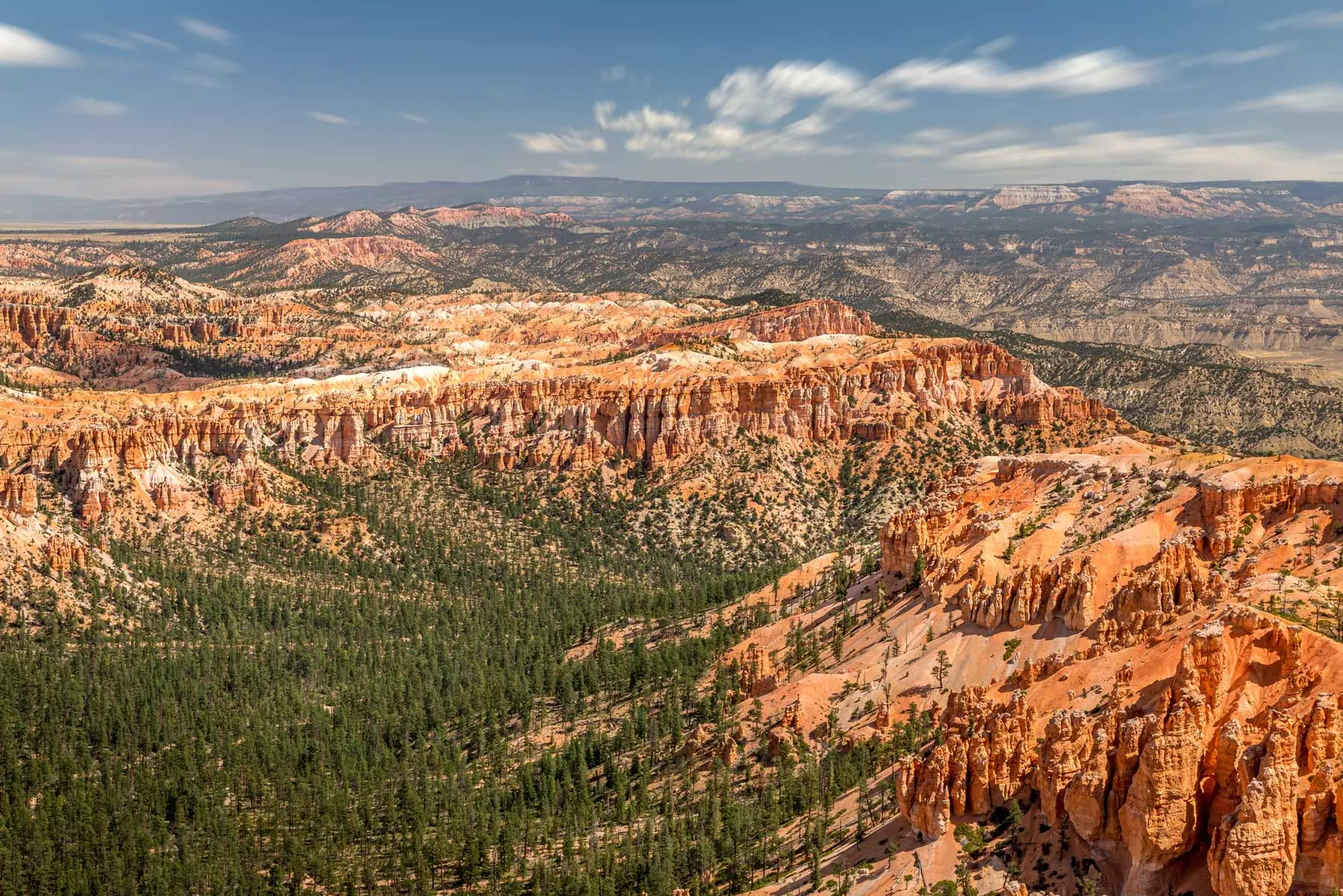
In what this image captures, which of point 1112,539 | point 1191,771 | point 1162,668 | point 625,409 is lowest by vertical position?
point 625,409

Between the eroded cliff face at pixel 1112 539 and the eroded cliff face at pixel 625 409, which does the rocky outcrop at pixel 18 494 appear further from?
the eroded cliff face at pixel 1112 539

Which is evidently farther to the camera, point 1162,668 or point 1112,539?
point 1112,539

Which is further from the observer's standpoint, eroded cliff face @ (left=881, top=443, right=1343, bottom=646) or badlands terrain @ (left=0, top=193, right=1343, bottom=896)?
eroded cliff face @ (left=881, top=443, right=1343, bottom=646)

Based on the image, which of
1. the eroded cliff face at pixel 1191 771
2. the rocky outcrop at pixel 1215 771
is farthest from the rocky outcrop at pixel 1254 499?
the rocky outcrop at pixel 1215 771

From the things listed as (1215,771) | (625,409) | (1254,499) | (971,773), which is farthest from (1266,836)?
(625,409)

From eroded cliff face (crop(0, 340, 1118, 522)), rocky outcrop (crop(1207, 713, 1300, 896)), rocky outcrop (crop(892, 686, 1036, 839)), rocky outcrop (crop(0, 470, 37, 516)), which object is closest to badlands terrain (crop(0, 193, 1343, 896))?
rocky outcrop (crop(1207, 713, 1300, 896))

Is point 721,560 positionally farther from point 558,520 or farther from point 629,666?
point 629,666

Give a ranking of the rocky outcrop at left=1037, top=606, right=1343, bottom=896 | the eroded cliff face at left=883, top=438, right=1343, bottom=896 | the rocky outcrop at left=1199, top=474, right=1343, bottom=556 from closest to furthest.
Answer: the rocky outcrop at left=1037, top=606, right=1343, bottom=896 < the eroded cliff face at left=883, top=438, right=1343, bottom=896 < the rocky outcrop at left=1199, top=474, right=1343, bottom=556

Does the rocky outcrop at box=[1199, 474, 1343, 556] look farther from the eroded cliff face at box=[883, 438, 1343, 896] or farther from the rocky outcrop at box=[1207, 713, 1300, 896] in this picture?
the rocky outcrop at box=[1207, 713, 1300, 896]

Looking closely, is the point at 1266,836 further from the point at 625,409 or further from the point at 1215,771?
the point at 625,409

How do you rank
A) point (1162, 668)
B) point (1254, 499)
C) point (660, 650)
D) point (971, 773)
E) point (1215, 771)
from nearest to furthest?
point (1215, 771) < point (1162, 668) < point (971, 773) < point (1254, 499) < point (660, 650)
